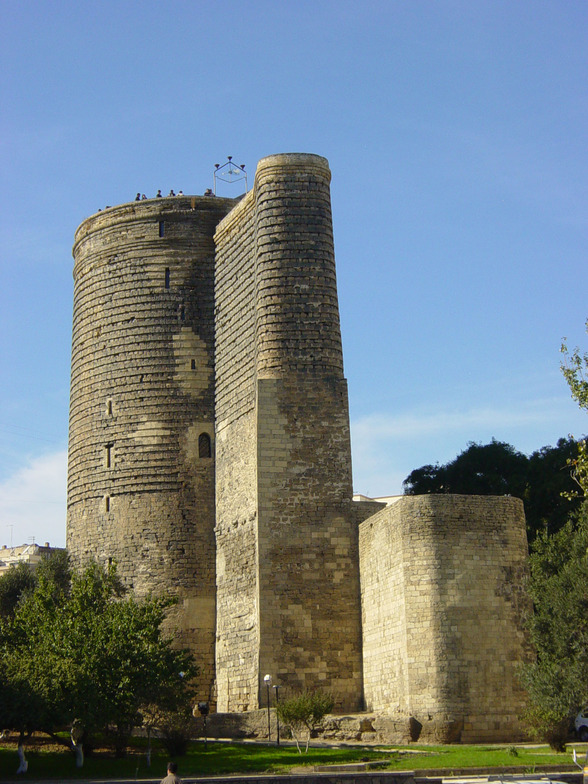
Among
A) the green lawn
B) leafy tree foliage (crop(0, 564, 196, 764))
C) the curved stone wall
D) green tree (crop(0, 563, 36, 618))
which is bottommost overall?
the green lawn

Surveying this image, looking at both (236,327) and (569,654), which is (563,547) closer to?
(569,654)

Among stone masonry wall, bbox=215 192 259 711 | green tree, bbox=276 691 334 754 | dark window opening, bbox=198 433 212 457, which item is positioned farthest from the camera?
dark window opening, bbox=198 433 212 457

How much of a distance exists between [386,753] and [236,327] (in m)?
11.8

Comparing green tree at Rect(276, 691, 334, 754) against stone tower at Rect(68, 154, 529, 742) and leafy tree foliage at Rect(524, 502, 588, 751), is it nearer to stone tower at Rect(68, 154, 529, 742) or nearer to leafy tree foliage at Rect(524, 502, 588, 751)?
stone tower at Rect(68, 154, 529, 742)

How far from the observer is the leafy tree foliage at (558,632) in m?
17.5

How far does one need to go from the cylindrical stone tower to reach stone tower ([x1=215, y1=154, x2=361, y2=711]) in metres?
2.00

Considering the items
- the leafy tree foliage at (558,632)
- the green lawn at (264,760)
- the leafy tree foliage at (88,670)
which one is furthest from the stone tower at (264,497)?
the leafy tree foliage at (88,670)

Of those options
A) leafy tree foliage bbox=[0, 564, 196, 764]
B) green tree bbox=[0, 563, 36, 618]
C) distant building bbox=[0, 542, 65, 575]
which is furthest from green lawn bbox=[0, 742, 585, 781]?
distant building bbox=[0, 542, 65, 575]

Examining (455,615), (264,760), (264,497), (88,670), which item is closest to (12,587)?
(264,497)

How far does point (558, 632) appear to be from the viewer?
60.6ft

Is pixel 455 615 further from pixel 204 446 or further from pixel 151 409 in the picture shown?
pixel 151 409

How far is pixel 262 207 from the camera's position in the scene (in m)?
24.1

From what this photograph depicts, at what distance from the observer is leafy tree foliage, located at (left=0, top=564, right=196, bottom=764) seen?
16438mm

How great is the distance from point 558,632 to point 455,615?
1.69m
